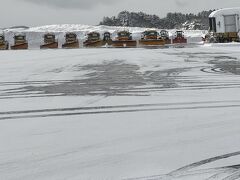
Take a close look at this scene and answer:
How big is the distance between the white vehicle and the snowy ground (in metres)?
25.3

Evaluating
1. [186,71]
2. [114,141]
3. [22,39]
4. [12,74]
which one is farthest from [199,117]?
[22,39]

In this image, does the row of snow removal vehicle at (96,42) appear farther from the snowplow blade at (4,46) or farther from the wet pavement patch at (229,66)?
the wet pavement patch at (229,66)

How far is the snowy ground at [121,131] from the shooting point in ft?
13.0

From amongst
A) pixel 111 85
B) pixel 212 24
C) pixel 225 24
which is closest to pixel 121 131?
pixel 111 85

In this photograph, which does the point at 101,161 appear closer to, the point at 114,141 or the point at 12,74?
the point at 114,141

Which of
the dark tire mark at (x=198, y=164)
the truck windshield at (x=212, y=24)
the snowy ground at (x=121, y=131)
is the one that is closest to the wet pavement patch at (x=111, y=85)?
the snowy ground at (x=121, y=131)

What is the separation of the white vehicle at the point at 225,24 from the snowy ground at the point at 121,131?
82.9 ft

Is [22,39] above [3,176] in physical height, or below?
above

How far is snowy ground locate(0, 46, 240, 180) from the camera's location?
3.96m

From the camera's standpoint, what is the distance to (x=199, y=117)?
6242 mm

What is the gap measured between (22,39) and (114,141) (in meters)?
34.4

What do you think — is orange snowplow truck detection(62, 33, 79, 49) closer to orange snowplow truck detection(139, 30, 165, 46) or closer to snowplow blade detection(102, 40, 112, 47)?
snowplow blade detection(102, 40, 112, 47)

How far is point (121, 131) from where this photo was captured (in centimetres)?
548

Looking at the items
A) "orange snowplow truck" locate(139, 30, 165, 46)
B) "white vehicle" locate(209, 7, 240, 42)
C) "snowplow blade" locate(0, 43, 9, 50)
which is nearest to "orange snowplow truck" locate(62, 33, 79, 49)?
"snowplow blade" locate(0, 43, 9, 50)
